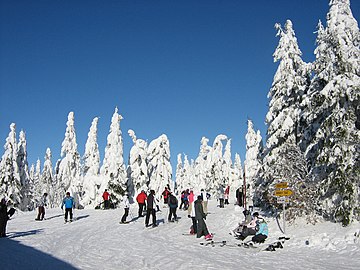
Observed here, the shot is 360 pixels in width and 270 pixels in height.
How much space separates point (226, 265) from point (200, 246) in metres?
3.90

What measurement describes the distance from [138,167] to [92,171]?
577 centimetres

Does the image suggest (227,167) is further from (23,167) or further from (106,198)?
(106,198)

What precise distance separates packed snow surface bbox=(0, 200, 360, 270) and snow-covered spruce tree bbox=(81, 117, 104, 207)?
76.3 ft

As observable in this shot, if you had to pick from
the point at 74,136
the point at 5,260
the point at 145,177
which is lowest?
the point at 5,260

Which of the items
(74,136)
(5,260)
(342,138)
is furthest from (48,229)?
(74,136)

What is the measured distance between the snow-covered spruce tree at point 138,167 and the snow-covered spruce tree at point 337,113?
95.2ft

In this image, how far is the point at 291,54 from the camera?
76.2ft

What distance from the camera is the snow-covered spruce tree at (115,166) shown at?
39.1 metres

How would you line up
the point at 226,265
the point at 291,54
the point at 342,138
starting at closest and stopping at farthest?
the point at 226,265 → the point at 342,138 → the point at 291,54

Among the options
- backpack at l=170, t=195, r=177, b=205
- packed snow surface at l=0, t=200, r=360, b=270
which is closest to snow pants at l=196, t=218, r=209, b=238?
packed snow surface at l=0, t=200, r=360, b=270

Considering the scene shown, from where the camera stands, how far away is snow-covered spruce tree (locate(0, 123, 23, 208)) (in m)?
40.0

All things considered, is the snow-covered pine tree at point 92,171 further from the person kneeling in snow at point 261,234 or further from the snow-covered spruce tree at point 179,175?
the snow-covered spruce tree at point 179,175

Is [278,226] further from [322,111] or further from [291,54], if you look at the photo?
[291,54]

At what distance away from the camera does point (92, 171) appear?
1751 inches
